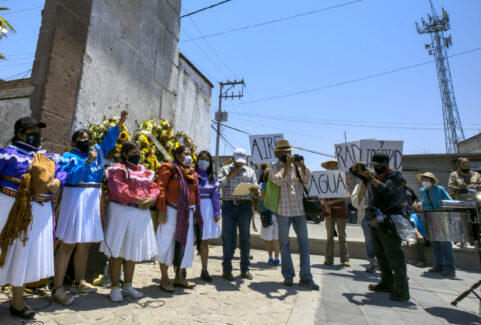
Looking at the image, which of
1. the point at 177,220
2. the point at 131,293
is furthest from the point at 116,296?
the point at 177,220

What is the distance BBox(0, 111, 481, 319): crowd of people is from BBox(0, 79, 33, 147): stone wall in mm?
1088

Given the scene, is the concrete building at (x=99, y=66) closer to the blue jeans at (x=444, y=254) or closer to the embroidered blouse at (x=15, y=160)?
the embroidered blouse at (x=15, y=160)

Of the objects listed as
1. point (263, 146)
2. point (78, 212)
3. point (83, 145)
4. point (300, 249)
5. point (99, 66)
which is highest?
point (99, 66)

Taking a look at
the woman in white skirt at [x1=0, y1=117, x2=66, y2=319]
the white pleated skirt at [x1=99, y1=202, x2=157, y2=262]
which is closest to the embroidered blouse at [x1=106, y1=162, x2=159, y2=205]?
the white pleated skirt at [x1=99, y1=202, x2=157, y2=262]

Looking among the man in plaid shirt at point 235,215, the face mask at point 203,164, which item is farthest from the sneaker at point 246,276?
the face mask at point 203,164

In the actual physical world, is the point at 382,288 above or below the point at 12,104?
below

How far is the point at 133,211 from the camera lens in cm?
337

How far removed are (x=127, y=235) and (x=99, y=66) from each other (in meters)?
2.80

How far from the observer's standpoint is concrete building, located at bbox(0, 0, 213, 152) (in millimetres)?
3779

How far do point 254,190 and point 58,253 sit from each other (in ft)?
8.58

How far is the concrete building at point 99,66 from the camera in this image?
12.4ft

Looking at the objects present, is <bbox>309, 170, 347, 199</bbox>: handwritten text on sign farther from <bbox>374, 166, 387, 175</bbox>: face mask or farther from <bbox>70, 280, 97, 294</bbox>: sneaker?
<bbox>70, 280, 97, 294</bbox>: sneaker

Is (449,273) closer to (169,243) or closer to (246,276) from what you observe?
(246,276)

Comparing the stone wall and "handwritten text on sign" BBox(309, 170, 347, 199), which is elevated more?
the stone wall
